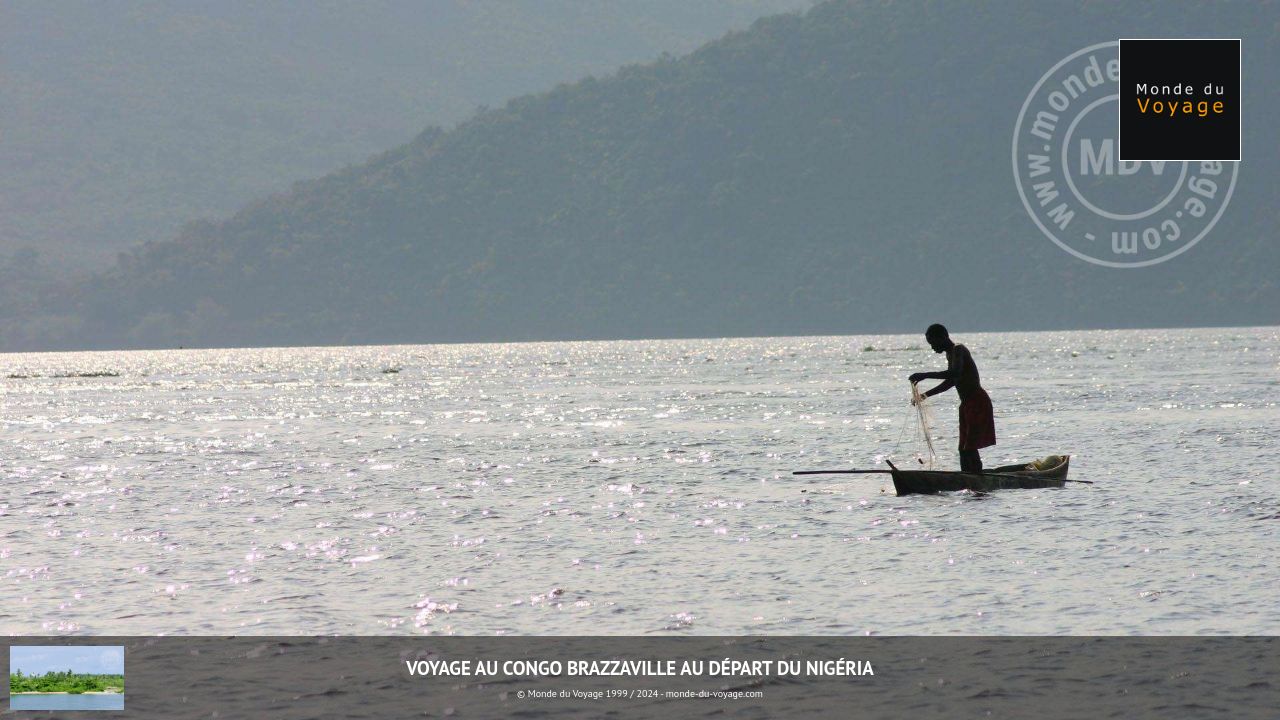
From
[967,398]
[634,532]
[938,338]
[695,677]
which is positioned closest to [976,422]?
[967,398]

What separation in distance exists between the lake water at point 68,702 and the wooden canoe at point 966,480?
17.2 meters

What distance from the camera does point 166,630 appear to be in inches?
689

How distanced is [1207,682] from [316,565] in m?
12.6

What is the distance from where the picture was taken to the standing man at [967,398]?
2667 cm

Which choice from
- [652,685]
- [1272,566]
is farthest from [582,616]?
[1272,566]

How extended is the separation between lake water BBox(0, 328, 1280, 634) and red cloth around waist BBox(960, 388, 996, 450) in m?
1.12

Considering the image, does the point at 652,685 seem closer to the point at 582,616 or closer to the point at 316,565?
the point at 582,616

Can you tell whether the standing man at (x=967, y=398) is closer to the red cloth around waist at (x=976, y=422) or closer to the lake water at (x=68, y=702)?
the red cloth around waist at (x=976, y=422)

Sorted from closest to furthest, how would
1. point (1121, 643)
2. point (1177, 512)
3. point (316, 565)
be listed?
point (1121, 643) → point (316, 565) → point (1177, 512)

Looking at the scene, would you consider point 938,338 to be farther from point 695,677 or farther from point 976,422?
point 695,677

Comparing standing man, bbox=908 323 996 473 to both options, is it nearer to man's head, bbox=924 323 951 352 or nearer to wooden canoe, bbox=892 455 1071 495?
man's head, bbox=924 323 951 352

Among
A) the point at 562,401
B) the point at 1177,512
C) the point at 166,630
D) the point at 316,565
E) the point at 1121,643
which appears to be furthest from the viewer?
the point at 562,401

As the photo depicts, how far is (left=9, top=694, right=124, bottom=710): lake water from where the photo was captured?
541 inches

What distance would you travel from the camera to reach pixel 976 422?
91.3 ft
